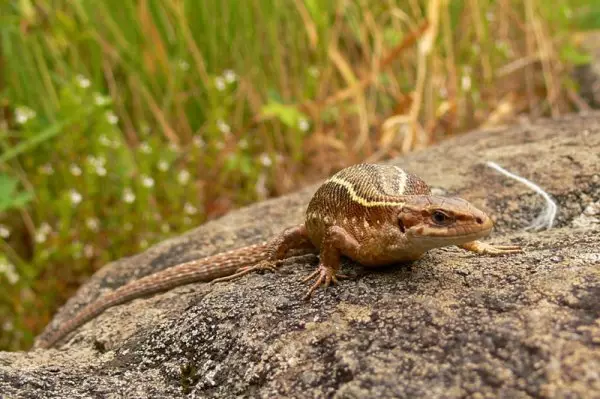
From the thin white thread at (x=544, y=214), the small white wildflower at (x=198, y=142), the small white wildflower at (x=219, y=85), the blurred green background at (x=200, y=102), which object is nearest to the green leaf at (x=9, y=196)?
the blurred green background at (x=200, y=102)

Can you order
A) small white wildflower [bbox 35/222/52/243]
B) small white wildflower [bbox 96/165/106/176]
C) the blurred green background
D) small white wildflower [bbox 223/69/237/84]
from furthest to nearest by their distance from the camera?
small white wildflower [bbox 223/69/237/84] → the blurred green background → small white wildflower [bbox 96/165/106/176] → small white wildflower [bbox 35/222/52/243]

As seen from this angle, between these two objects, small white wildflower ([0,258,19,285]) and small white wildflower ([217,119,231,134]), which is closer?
small white wildflower ([0,258,19,285])

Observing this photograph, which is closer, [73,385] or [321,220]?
[73,385]

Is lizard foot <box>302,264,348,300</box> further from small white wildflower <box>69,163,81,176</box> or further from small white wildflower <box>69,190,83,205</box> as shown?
small white wildflower <box>69,163,81,176</box>

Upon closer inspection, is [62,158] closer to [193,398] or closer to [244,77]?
[244,77]

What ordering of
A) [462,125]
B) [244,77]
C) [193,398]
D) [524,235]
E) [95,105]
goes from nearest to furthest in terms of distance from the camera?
[193,398]
[524,235]
[95,105]
[244,77]
[462,125]

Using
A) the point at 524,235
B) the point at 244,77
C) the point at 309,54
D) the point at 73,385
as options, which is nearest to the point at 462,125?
the point at 309,54

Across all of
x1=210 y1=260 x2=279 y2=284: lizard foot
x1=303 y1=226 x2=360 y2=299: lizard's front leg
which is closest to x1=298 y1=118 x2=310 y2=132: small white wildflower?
x1=210 y1=260 x2=279 y2=284: lizard foot
